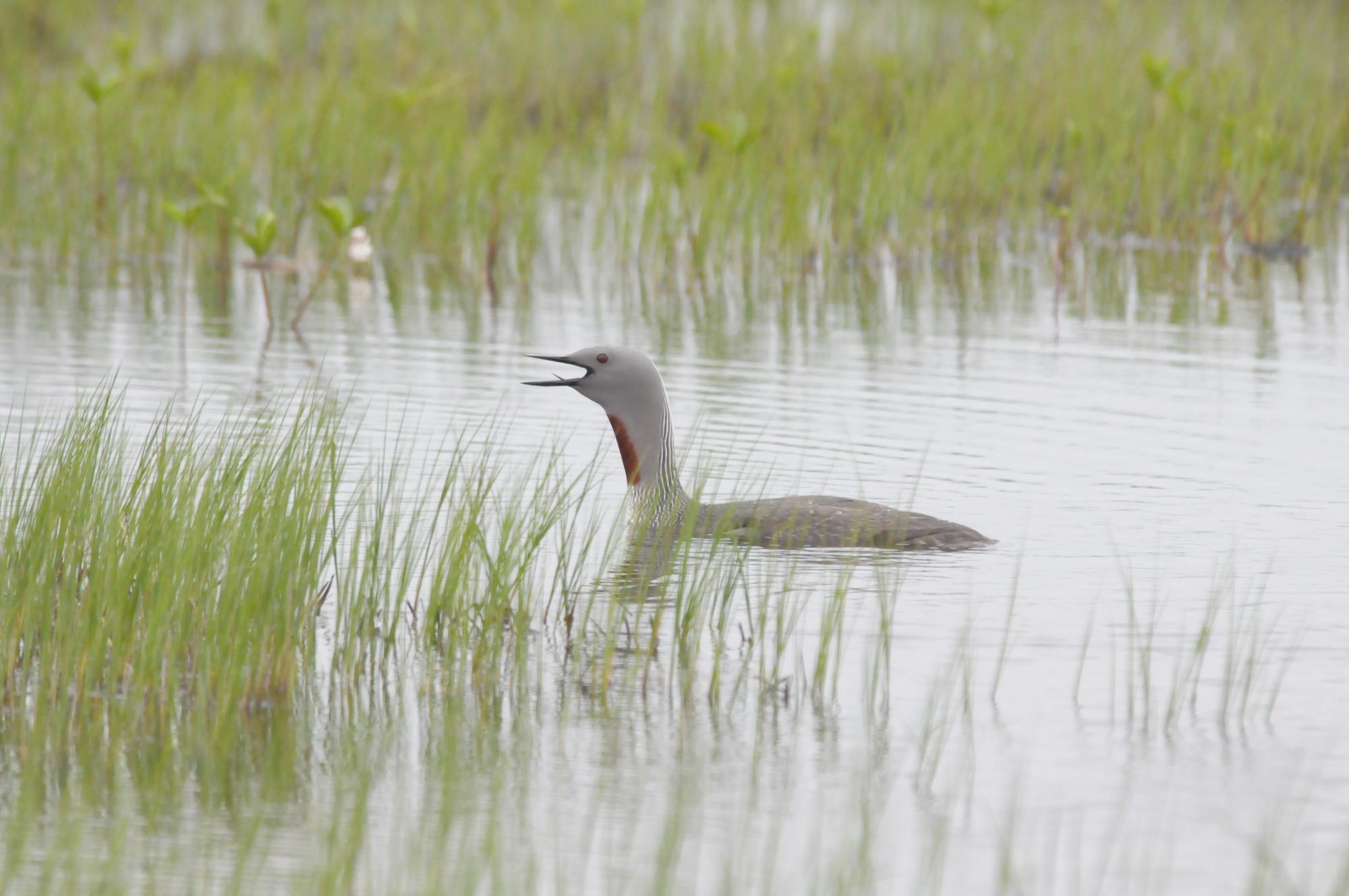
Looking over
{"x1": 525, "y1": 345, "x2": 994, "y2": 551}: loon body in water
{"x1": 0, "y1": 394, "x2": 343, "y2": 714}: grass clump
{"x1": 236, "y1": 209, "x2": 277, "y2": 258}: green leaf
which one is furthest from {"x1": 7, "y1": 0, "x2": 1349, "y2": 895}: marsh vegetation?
{"x1": 236, "y1": 209, "x2": 277, "y2": 258}: green leaf

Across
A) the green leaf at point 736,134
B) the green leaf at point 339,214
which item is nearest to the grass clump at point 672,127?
the green leaf at point 736,134

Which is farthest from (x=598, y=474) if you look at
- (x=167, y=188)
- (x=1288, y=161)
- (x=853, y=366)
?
(x=1288, y=161)

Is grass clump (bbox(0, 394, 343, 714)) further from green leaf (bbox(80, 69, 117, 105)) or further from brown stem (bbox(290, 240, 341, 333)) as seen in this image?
green leaf (bbox(80, 69, 117, 105))

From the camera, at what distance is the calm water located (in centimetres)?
457

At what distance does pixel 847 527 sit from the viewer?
725cm

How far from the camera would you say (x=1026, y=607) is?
21.7 ft

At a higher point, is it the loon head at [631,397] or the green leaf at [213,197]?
the green leaf at [213,197]

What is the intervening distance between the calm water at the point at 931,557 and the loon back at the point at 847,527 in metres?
0.11

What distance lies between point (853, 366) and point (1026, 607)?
4.59 metres

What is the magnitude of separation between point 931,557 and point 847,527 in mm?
306

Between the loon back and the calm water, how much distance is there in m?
0.11

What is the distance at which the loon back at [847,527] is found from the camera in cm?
721

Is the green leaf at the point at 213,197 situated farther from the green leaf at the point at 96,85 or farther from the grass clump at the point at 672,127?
the green leaf at the point at 96,85

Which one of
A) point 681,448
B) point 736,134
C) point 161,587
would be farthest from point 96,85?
point 161,587
